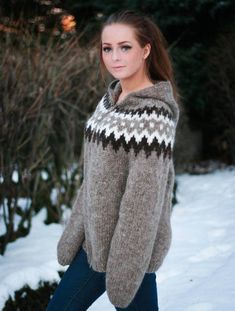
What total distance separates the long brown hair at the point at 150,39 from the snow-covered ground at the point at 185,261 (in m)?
1.52

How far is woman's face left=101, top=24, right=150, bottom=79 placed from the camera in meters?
1.70

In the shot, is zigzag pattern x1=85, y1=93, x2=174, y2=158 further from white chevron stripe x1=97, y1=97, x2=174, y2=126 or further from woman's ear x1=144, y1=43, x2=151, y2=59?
woman's ear x1=144, y1=43, x2=151, y2=59

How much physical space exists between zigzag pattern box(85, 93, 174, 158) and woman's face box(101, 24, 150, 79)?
0.17 m

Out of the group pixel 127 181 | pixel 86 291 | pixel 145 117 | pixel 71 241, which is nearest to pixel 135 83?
pixel 145 117

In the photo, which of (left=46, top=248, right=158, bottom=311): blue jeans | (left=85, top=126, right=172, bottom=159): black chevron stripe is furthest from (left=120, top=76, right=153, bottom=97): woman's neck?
(left=46, top=248, right=158, bottom=311): blue jeans

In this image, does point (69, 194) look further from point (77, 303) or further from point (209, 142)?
point (209, 142)

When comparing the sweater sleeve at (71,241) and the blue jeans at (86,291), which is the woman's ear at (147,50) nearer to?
the sweater sleeve at (71,241)

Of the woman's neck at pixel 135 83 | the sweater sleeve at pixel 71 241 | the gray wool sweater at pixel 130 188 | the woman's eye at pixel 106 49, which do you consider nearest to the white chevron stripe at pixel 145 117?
the gray wool sweater at pixel 130 188

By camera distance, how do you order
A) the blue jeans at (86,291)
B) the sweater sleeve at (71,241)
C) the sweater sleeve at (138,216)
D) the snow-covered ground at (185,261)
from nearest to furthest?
the sweater sleeve at (138,216) < the blue jeans at (86,291) < the sweater sleeve at (71,241) < the snow-covered ground at (185,261)

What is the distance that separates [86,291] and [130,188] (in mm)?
488

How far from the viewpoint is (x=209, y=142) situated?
9.65 meters

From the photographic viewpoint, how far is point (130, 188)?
1.54 meters

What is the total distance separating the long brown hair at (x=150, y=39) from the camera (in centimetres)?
172

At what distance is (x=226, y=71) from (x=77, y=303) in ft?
21.2
